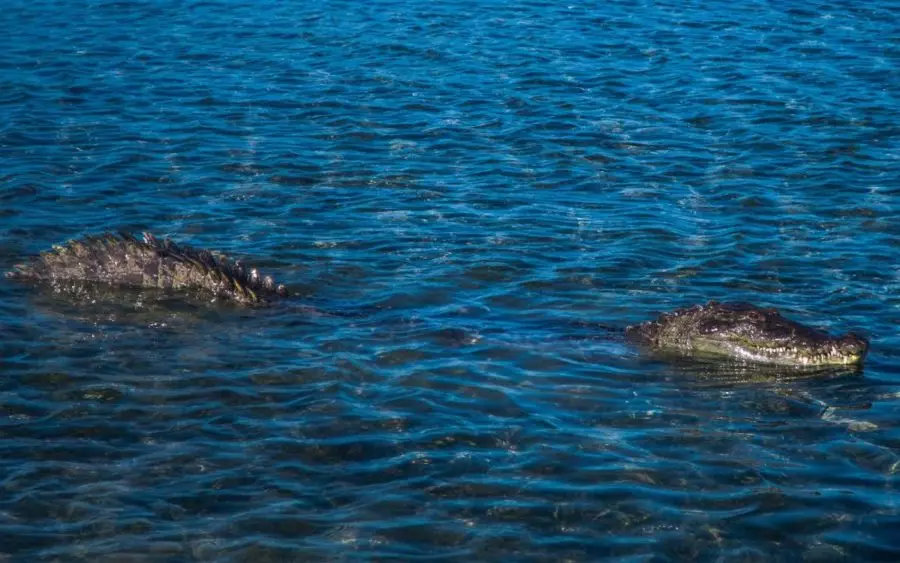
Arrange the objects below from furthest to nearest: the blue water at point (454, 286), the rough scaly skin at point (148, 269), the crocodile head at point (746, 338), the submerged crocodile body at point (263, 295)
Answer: the rough scaly skin at point (148, 269), the submerged crocodile body at point (263, 295), the crocodile head at point (746, 338), the blue water at point (454, 286)

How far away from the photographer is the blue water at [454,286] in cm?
808

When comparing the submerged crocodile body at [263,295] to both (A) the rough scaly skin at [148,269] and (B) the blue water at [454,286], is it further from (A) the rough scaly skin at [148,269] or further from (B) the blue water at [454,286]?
(B) the blue water at [454,286]

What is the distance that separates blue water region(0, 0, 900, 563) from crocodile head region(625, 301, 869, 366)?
10.4 inches

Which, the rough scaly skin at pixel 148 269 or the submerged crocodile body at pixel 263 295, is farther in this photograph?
the rough scaly skin at pixel 148 269

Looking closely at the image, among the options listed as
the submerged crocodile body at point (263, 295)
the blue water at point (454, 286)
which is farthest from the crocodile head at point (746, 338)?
the blue water at point (454, 286)

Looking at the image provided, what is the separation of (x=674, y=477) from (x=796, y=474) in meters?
0.84

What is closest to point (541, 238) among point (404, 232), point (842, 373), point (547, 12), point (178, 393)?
point (404, 232)

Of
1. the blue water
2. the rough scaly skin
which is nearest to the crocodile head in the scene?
the blue water

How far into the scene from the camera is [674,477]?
8.55 meters

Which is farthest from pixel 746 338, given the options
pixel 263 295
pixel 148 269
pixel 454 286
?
pixel 148 269

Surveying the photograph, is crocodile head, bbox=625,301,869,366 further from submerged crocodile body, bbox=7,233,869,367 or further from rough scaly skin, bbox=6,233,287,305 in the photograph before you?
rough scaly skin, bbox=6,233,287,305

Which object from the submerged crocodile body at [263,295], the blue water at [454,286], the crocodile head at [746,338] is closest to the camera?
the blue water at [454,286]

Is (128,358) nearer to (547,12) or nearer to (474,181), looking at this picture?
(474,181)

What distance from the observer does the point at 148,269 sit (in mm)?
12180
